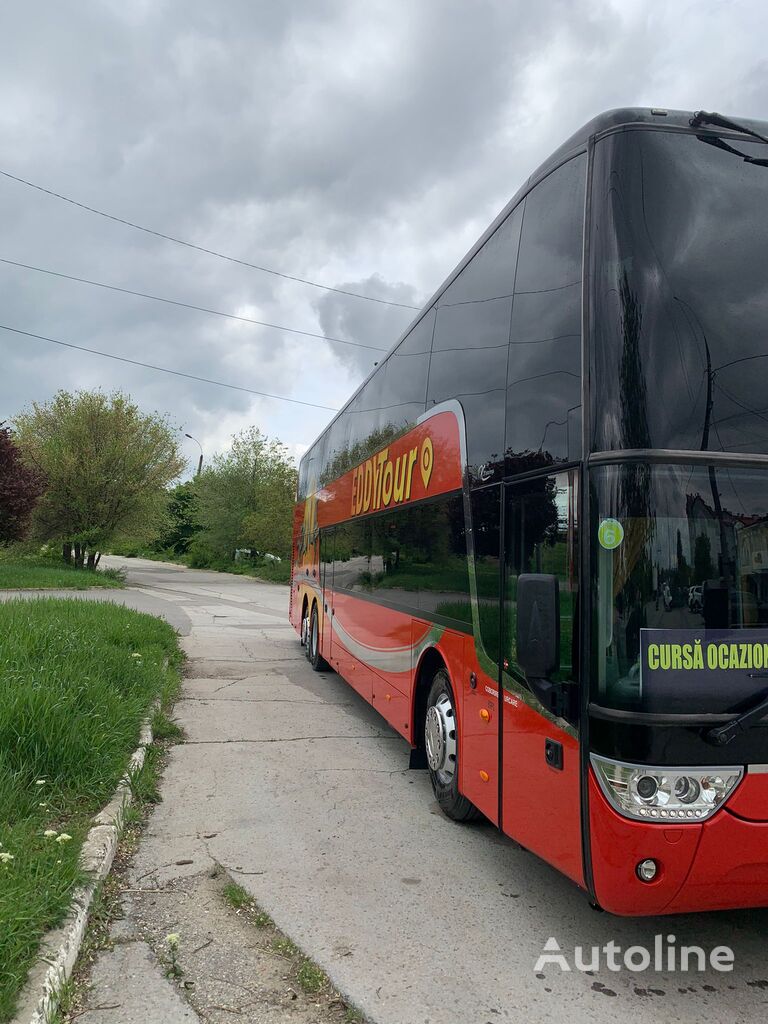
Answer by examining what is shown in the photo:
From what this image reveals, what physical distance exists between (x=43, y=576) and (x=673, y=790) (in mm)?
26062

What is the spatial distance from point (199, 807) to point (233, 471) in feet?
136

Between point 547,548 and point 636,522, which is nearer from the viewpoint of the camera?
point 636,522

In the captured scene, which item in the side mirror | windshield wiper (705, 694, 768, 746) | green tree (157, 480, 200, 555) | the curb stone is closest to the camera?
the curb stone

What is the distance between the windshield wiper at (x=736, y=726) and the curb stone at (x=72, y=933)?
2691mm

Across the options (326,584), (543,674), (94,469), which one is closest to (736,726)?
(543,674)

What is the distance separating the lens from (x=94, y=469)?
30859 mm

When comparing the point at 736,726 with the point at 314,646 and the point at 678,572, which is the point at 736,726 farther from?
the point at 314,646

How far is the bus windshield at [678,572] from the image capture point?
3.02 meters

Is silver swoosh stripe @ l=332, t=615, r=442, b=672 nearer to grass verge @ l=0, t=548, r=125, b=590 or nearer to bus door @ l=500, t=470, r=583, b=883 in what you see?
bus door @ l=500, t=470, r=583, b=883

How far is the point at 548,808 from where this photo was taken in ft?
11.4

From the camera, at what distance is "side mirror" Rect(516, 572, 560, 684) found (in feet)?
10.5

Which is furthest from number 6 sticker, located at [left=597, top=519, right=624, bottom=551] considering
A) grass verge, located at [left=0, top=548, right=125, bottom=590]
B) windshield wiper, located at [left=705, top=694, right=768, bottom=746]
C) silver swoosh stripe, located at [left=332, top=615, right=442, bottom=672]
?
grass verge, located at [left=0, top=548, right=125, bottom=590]

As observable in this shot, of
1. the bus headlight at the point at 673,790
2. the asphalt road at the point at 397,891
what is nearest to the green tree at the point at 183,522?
the asphalt road at the point at 397,891

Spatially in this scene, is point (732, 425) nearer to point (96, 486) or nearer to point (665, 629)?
point (665, 629)
